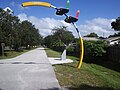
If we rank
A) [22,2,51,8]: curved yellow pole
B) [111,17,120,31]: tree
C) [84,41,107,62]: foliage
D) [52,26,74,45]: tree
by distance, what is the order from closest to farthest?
[22,2,51,8]: curved yellow pole, [84,41,107,62]: foliage, [111,17,120,31]: tree, [52,26,74,45]: tree

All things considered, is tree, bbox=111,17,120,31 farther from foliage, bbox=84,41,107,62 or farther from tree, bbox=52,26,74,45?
tree, bbox=52,26,74,45

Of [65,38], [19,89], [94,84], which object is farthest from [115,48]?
[65,38]

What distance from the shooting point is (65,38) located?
9300 centimetres

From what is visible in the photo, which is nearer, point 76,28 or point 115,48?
point 76,28

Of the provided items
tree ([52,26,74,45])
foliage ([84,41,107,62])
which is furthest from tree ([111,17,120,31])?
tree ([52,26,74,45])

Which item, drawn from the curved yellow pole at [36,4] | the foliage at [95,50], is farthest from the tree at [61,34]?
the curved yellow pole at [36,4]

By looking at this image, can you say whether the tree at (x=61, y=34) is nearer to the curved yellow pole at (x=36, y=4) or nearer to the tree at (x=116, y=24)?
the tree at (x=116, y=24)

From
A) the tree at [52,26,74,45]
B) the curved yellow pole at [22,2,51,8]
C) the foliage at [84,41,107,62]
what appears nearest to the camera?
the curved yellow pole at [22,2,51,8]

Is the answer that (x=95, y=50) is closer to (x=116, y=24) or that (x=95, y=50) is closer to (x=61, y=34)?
(x=116, y=24)

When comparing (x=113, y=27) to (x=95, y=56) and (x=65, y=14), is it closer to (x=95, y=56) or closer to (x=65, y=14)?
(x=95, y=56)

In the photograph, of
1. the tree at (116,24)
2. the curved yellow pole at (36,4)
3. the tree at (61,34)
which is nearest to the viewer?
the curved yellow pole at (36,4)

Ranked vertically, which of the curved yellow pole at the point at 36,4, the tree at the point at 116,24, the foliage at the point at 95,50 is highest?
the tree at the point at 116,24

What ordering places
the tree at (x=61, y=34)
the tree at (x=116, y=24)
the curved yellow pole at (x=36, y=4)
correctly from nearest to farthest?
the curved yellow pole at (x=36, y=4), the tree at (x=116, y=24), the tree at (x=61, y=34)

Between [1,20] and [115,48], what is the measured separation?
69.8 ft
